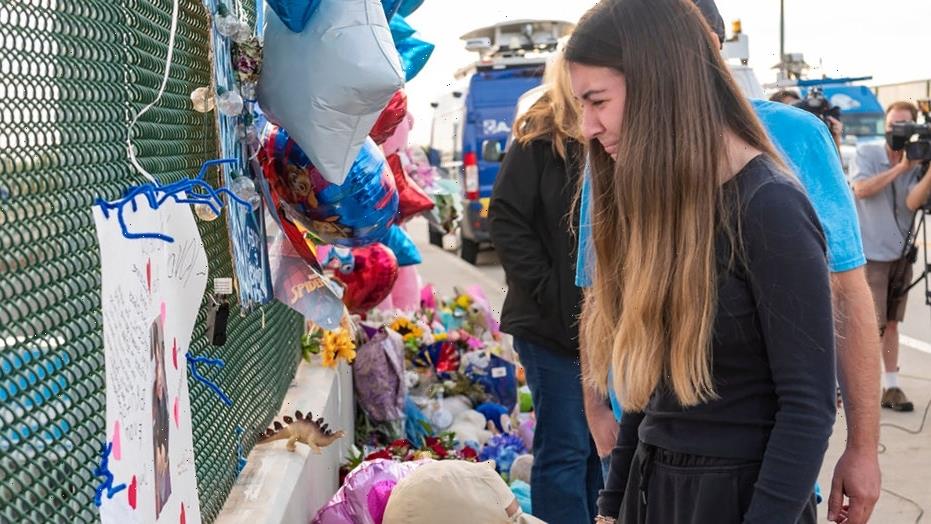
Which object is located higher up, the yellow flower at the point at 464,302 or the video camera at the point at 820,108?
the video camera at the point at 820,108

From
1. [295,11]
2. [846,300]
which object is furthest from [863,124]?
[295,11]

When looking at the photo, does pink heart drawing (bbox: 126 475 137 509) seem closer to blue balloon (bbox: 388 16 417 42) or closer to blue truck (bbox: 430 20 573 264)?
blue balloon (bbox: 388 16 417 42)

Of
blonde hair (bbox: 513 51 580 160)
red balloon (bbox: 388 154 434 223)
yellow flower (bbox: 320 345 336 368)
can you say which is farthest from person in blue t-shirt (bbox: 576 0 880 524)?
yellow flower (bbox: 320 345 336 368)

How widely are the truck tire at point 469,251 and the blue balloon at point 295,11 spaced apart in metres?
16.3

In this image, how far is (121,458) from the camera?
160 centimetres

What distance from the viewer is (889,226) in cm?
794

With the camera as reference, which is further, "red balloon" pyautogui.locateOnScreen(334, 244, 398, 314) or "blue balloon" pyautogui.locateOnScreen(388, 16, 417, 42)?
"red balloon" pyautogui.locateOnScreen(334, 244, 398, 314)

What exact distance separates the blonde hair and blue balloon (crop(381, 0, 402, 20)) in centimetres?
86

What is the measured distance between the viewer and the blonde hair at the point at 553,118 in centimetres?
401

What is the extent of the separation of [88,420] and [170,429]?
17 centimetres

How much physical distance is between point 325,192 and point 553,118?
4.07 feet

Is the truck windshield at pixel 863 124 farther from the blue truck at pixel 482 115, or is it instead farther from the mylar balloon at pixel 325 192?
the mylar balloon at pixel 325 192

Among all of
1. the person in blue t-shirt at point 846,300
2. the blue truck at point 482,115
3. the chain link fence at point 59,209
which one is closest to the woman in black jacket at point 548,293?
the person in blue t-shirt at point 846,300

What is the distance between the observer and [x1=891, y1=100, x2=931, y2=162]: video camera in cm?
780
